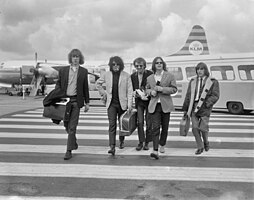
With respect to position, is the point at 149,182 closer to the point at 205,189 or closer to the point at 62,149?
the point at 205,189

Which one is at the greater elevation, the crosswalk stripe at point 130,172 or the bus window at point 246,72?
the bus window at point 246,72

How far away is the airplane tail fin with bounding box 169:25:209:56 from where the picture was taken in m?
23.6

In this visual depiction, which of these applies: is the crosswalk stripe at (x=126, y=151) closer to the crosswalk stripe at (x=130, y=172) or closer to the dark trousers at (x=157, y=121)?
the dark trousers at (x=157, y=121)

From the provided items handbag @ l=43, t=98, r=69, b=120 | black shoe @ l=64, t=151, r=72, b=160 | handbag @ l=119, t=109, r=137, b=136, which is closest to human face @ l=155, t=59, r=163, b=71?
handbag @ l=119, t=109, r=137, b=136

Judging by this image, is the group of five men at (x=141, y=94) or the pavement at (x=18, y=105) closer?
the group of five men at (x=141, y=94)

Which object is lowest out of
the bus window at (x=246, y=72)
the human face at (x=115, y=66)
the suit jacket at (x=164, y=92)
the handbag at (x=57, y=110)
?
the handbag at (x=57, y=110)

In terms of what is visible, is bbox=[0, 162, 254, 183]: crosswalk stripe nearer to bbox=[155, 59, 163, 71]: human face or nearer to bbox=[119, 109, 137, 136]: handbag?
bbox=[119, 109, 137, 136]: handbag

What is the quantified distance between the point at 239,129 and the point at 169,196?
5811 mm

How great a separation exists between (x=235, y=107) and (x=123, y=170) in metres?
9.47

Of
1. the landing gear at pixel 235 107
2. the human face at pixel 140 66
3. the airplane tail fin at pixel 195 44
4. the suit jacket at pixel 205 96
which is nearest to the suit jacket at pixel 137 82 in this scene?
the human face at pixel 140 66

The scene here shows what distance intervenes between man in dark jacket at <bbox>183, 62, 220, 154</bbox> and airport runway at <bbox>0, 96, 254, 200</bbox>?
1.94 ft

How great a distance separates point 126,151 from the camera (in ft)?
19.5

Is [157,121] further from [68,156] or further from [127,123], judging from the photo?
[68,156]

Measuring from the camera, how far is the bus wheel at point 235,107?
1266 centimetres
